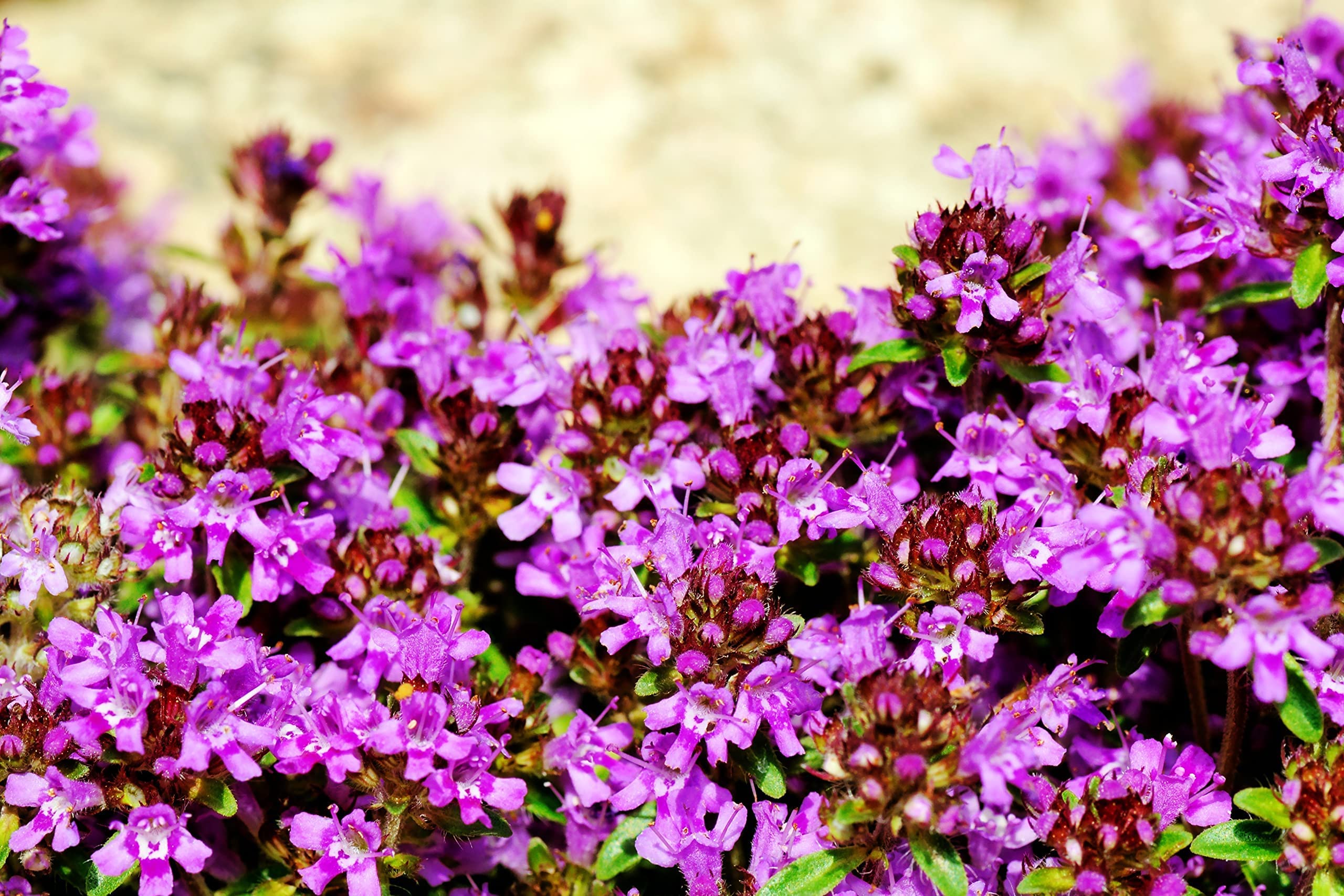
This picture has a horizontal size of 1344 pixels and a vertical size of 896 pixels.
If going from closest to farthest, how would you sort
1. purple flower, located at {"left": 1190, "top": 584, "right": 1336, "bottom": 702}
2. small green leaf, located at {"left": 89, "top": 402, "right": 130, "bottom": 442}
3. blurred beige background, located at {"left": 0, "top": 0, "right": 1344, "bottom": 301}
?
purple flower, located at {"left": 1190, "top": 584, "right": 1336, "bottom": 702}, small green leaf, located at {"left": 89, "top": 402, "right": 130, "bottom": 442}, blurred beige background, located at {"left": 0, "top": 0, "right": 1344, "bottom": 301}

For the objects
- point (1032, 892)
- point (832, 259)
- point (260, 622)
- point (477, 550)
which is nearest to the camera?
point (1032, 892)

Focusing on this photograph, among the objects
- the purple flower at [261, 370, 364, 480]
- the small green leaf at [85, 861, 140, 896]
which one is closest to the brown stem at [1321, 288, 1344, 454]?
the purple flower at [261, 370, 364, 480]

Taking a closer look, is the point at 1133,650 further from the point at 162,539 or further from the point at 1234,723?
the point at 162,539

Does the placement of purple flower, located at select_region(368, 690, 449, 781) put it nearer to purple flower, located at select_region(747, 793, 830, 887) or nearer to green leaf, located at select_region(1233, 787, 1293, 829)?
purple flower, located at select_region(747, 793, 830, 887)

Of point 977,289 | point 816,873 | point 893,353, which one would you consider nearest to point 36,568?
point 816,873

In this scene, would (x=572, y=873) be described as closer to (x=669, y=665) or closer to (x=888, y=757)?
(x=669, y=665)

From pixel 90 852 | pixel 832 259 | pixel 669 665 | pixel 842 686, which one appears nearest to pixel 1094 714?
pixel 842 686

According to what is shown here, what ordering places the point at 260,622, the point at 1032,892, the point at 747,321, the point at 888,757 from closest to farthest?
the point at 888,757, the point at 1032,892, the point at 260,622, the point at 747,321
